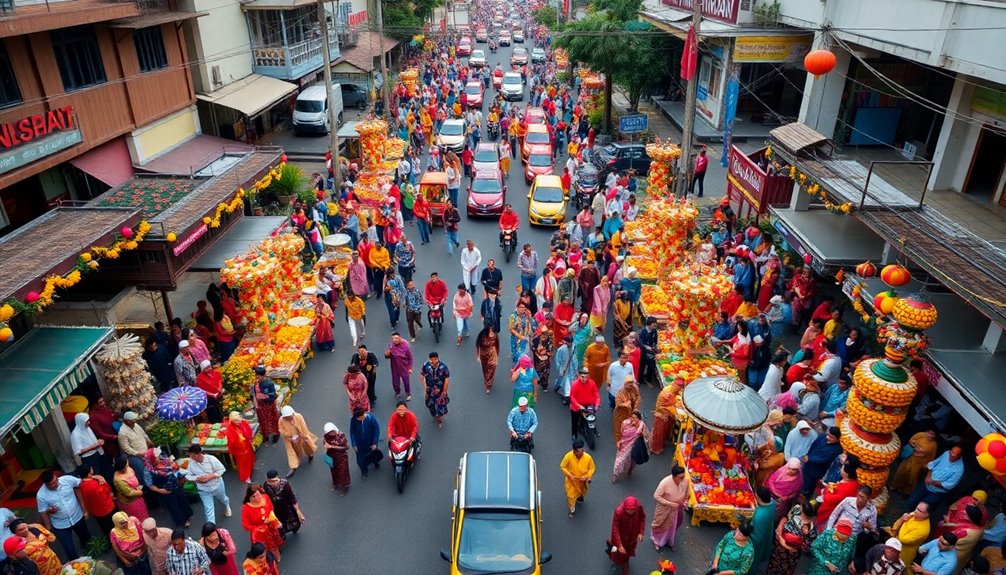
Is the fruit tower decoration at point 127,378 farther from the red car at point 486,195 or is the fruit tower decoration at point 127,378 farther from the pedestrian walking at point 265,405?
the red car at point 486,195

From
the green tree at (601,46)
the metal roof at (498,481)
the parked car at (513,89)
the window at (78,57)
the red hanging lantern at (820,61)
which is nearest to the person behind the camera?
the metal roof at (498,481)

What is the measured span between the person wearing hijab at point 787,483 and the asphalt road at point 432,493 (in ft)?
3.22

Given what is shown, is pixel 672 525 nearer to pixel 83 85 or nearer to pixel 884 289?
pixel 884 289

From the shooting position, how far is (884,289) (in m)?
10.8

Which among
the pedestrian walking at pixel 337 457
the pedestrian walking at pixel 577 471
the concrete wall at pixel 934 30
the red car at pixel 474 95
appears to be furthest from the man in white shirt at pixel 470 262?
the red car at pixel 474 95

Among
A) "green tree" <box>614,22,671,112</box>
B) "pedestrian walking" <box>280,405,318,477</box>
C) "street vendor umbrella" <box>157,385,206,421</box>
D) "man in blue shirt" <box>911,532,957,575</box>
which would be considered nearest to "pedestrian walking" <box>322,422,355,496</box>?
"pedestrian walking" <box>280,405,318,477</box>

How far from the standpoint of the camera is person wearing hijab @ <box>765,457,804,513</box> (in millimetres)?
8375

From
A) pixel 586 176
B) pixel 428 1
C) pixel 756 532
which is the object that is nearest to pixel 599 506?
pixel 756 532

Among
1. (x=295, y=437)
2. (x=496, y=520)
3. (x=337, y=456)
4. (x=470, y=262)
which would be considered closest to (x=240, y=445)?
(x=295, y=437)

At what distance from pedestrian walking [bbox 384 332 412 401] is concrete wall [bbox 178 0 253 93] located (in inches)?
560

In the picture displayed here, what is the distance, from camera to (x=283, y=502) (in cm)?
848

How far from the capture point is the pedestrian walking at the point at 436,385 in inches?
419

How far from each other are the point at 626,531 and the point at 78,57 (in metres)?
16.4

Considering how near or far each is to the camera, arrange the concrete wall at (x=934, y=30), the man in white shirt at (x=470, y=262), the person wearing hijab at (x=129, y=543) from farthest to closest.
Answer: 1. the man in white shirt at (x=470, y=262)
2. the concrete wall at (x=934, y=30)
3. the person wearing hijab at (x=129, y=543)
